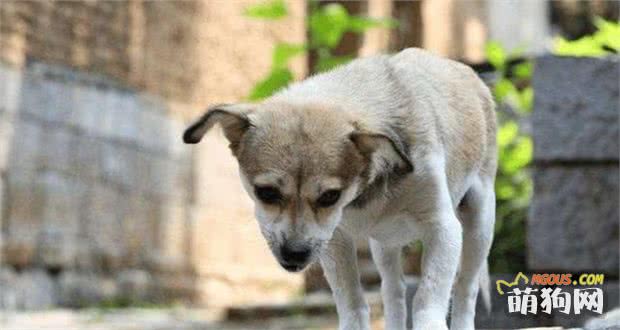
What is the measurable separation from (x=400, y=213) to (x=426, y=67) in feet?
2.41

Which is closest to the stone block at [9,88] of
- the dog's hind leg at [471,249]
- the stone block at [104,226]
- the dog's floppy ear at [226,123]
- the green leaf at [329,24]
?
the stone block at [104,226]

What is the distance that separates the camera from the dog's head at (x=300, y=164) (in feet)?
11.6

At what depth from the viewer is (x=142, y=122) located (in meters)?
11.6

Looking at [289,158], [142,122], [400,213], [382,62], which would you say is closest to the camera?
[289,158]

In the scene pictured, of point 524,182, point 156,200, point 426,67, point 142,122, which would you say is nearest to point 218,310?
point 156,200

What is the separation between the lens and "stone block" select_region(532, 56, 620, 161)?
7.33 metres

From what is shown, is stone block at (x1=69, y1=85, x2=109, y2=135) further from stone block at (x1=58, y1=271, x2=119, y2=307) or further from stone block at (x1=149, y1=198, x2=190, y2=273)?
stone block at (x1=58, y1=271, x2=119, y2=307)

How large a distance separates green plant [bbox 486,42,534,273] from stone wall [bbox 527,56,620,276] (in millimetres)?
567

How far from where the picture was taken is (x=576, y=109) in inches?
290

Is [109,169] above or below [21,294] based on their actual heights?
above

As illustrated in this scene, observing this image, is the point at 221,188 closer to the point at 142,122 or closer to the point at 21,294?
the point at 142,122

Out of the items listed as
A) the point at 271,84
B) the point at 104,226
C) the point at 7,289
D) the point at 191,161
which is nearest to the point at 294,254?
the point at 271,84

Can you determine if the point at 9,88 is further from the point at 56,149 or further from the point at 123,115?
the point at 123,115

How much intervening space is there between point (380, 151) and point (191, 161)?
28.4 ft
